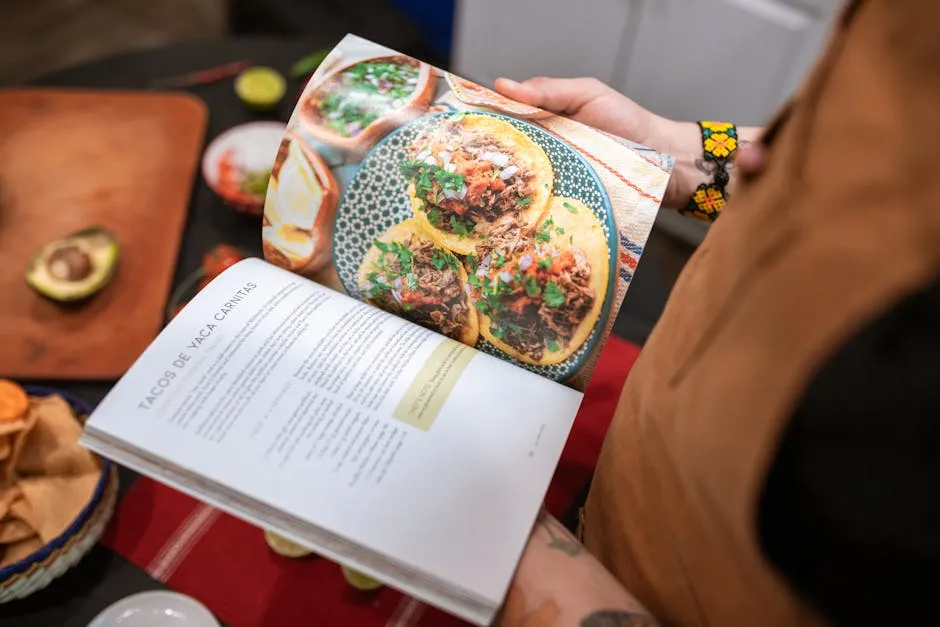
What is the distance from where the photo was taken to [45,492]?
2.22ft

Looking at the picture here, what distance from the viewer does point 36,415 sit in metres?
0.70

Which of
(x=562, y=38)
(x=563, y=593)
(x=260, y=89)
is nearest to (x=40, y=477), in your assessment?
(x=563, y=593)

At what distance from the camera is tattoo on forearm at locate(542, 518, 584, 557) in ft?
1.72

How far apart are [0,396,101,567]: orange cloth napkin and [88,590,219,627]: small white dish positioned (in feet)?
0.30

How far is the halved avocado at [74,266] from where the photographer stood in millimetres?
913

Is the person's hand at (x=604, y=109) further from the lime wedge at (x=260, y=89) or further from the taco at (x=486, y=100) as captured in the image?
the lime wedge at (x=260, y=89)

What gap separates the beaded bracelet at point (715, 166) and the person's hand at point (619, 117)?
0.01 metres

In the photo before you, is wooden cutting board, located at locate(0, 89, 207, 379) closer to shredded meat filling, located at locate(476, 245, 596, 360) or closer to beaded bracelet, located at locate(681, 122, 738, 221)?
shredded meat filling, located at locate(476, 245, 596, 360)

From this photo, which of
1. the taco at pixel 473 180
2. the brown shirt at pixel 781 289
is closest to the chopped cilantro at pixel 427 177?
the taco at pixel 473 180

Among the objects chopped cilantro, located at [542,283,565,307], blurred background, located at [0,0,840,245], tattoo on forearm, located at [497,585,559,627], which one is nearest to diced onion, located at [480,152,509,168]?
chopped cilantro, located at [542,283,565,307]

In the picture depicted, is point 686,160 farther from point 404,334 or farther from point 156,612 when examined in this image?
point 156,612

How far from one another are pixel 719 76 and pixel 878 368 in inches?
55.5

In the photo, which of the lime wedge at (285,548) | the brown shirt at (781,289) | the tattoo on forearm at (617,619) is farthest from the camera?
the lime wedge at (285,548)

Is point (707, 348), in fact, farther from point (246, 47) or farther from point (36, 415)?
point (246, 47)
